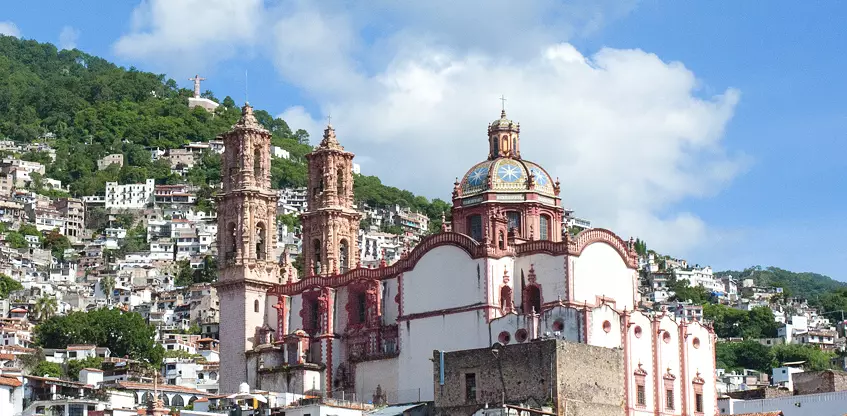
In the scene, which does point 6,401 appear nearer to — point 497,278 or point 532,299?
point 497,278

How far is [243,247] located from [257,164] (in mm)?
5134

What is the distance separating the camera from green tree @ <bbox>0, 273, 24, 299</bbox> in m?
167

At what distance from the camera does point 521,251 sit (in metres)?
71.5

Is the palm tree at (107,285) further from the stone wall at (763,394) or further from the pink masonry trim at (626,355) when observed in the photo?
the pink masonry trim at (626,355)

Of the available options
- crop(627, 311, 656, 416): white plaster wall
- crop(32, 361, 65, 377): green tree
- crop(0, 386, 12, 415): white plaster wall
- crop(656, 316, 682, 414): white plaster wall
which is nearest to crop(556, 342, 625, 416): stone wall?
crop(627, 311, 656, 416): white plaster wall

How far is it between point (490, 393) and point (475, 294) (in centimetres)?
1506

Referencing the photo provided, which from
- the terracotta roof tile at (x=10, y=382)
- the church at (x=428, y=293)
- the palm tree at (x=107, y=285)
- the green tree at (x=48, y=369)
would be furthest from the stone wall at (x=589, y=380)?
the palm tree at (x=107, y=285)

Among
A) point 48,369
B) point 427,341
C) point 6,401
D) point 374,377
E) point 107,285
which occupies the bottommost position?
point 6,401

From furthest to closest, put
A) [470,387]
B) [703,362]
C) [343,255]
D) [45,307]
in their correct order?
[45,307] → [343,255] → [703,362] → [470,387]

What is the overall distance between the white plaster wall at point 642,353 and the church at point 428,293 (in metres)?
0.09

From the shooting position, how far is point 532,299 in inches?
2790

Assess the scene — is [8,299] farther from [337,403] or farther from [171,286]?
[337,403]

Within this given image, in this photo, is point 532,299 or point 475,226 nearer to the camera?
point 532,299

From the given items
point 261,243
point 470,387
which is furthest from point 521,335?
point 261,243
